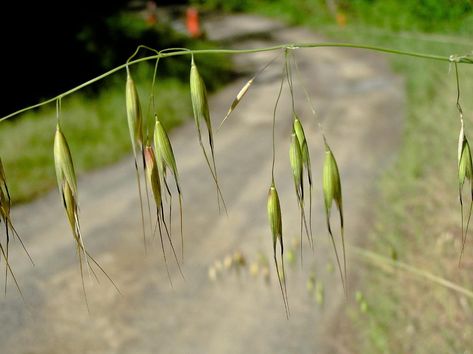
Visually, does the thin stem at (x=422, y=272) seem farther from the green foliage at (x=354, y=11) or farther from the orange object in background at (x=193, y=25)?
the orange object in background at (x=193, y=25)

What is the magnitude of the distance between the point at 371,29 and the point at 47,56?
24.0 feet

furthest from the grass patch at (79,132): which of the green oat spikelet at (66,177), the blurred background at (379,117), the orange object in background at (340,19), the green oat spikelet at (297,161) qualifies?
the orange object in background at (340,19)

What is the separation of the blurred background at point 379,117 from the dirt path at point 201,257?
8.8 inches

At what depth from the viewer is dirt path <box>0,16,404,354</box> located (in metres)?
3.91

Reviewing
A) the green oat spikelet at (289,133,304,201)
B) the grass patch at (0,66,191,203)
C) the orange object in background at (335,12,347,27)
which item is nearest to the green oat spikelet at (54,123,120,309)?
the green oat spikelet at (289,133,304,201)

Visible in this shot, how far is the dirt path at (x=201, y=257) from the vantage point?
391 centimetres

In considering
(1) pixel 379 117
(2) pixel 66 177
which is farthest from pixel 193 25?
(2) pixel 66 177

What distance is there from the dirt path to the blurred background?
0.22 meters

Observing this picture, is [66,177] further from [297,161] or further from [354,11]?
[354,11]

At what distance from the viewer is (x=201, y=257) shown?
5.05 metres

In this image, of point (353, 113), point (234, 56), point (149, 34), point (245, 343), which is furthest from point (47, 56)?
point (245, 343)

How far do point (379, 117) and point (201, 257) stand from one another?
4.22m

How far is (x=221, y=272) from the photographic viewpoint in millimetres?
4645

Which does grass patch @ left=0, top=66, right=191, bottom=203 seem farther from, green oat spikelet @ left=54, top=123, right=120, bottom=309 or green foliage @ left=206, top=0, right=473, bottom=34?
green oat spikelet @ left=54, top=123, right=120, bottom=309
